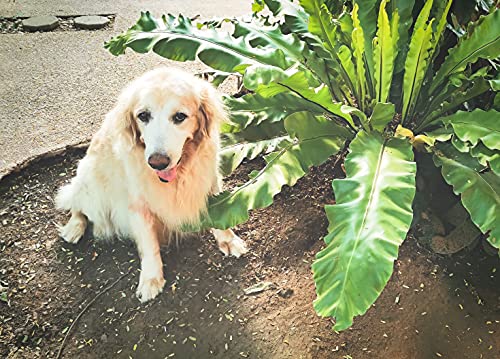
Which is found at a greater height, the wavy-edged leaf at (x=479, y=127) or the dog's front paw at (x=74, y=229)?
the wavy-edged leaf at (x=479, y=127)

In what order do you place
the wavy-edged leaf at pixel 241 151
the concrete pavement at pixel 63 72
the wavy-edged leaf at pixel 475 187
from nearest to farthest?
the wavy-edged leaf at pixel 475 187 < the wavy-edged leaf at pixel 241 151 < the concrete pavement at pixel 63 72

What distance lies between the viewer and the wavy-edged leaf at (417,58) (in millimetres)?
1545

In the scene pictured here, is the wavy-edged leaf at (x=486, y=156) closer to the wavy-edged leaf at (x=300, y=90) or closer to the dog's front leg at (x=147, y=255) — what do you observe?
the wavy-edged leaf at (x=300, y=90)

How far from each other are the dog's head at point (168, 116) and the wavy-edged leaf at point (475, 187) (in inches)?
30.2

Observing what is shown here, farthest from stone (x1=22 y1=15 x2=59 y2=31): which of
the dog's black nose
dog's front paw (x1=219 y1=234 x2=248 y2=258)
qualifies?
the dog's black nose

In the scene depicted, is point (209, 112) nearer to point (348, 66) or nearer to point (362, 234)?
point (348, 66)

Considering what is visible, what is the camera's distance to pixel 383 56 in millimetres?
1633

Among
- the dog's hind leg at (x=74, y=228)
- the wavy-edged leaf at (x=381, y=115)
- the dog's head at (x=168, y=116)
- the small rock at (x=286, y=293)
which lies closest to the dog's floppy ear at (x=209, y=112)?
the dog's head at (x=168, y=116)

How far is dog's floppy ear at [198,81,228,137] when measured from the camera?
1.60 meters

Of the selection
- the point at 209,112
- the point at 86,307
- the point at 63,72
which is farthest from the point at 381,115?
the point at 63,72

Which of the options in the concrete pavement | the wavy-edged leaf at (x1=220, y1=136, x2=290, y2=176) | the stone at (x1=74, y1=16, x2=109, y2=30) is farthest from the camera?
the stone at (x1=74, y1=16, x2=109, y2=30)

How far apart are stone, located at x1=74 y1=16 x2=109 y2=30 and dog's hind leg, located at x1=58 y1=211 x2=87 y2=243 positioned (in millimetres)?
2121

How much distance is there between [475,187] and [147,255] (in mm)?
1115

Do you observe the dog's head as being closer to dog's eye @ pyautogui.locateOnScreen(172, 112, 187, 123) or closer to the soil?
dog's eye @ pyautogui.locateOnScreen(172, 112, 187, 123)
